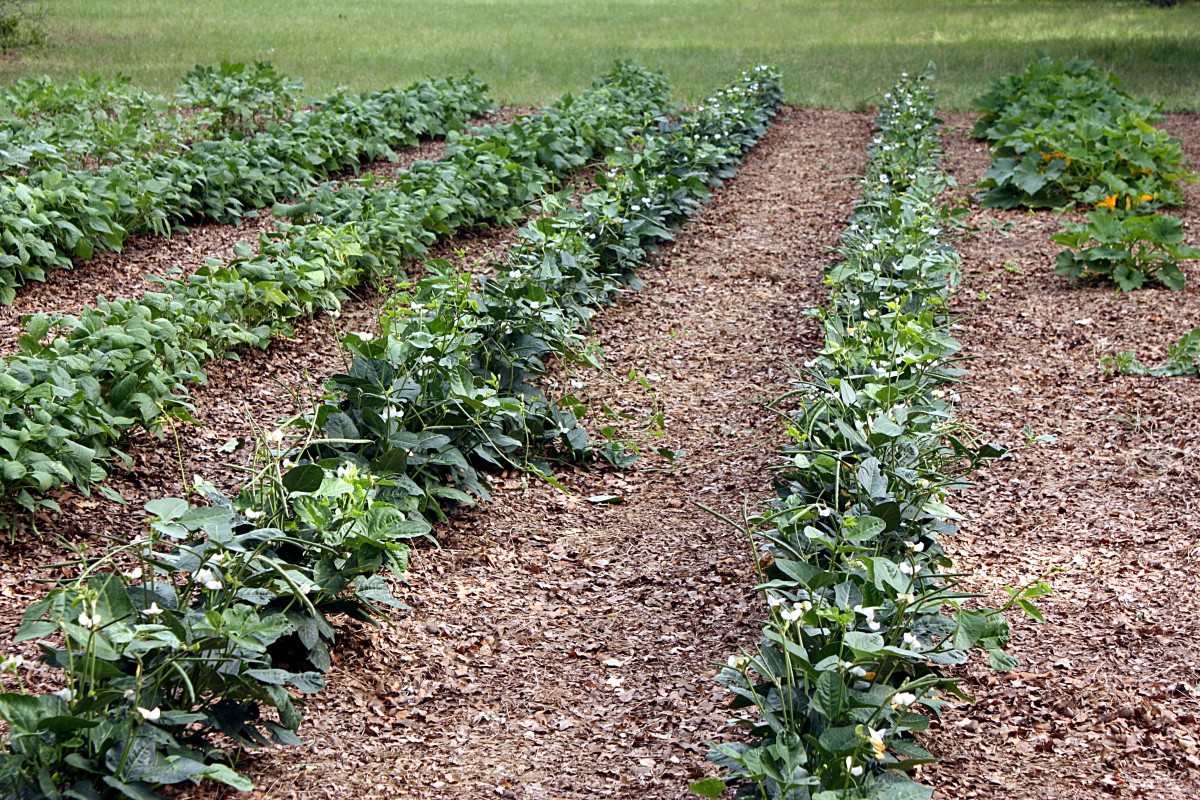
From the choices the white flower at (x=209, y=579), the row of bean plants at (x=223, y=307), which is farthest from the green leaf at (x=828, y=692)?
the row of bean plants at (x=223, y=307)

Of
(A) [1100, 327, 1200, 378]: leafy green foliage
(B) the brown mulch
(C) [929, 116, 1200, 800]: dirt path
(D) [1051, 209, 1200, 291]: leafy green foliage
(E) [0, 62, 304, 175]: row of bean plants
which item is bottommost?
(C) [929, 116, 1200, 800]: dirt path

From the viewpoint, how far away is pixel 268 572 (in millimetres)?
2623

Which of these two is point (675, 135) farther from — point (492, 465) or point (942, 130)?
point (492, 465)

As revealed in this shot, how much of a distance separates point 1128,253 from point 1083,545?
3119mm

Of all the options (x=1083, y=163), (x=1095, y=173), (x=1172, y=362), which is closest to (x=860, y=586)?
(x=1172, y=362)

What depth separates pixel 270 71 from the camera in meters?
9.55

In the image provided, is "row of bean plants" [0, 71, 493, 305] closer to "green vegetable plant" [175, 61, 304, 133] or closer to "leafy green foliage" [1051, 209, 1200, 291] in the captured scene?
"green vegetable plant" [175, 61, 304, 133]

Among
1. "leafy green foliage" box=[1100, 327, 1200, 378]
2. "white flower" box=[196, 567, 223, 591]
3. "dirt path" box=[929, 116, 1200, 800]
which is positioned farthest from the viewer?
"leafy green foliage" box=[1100, 327, 1200, 378]

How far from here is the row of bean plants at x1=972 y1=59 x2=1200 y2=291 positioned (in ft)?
20.3

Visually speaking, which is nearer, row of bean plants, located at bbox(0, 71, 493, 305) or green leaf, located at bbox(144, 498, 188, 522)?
green leaf, located at bbox(144, 498, 188, 522)

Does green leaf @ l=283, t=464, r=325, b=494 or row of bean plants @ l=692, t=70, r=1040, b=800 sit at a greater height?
green leaf @ l=283, t=464, r=325, b=494

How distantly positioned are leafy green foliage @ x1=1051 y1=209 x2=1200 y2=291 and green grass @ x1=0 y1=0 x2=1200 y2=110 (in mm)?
6433

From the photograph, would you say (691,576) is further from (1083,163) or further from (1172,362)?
(1083,163)

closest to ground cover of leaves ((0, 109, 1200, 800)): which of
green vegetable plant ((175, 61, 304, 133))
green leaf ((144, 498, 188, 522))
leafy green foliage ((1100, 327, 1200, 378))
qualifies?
leafy green foliage ((1100, 327, 1200, 378))
